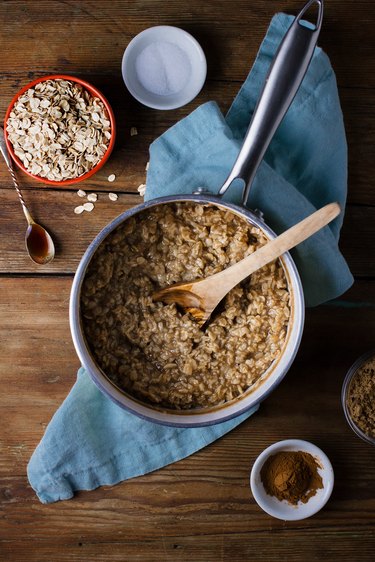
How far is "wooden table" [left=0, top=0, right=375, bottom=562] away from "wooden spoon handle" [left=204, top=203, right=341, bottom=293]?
383mm

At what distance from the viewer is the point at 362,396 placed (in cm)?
170

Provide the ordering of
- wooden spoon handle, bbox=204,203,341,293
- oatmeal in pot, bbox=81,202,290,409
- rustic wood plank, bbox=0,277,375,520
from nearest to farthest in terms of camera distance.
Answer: wooden spoon handle, bbox=204,203,341,293
oatmeal in pot, bbox=81,202,290,409
rustic wood plank, bbox=0,277,375,520

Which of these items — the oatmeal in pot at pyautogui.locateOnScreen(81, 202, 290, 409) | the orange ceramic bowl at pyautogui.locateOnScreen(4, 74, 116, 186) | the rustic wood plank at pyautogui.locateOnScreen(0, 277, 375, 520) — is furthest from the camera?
the rustic wood plank at pyautogui.locateOnScreen(0, 277, 375, 520)

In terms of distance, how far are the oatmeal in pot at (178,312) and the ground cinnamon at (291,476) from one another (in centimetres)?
26

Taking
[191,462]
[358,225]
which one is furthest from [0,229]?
[358,225]

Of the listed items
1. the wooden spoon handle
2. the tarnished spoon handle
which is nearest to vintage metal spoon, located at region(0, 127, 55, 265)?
the tarnished spoon handle

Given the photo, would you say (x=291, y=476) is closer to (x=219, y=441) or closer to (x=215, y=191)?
(x=219, y=441)

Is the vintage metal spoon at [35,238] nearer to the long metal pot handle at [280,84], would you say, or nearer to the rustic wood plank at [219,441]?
the rustic wood plank at [219,441]

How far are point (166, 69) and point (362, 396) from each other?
2.99 feet

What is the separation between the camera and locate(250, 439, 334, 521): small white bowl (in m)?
1.70

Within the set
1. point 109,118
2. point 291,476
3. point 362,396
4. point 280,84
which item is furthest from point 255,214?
point 291,476

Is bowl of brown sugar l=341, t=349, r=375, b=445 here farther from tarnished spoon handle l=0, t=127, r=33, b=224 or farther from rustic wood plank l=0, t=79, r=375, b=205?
tarnished spoon handle l=0, t=127, r=33, b=224

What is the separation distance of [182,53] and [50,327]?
0.74 metres

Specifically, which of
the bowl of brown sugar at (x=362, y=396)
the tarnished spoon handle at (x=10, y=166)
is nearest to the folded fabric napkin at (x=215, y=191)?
the bowl of brown sugar at (x=362, y=396)
